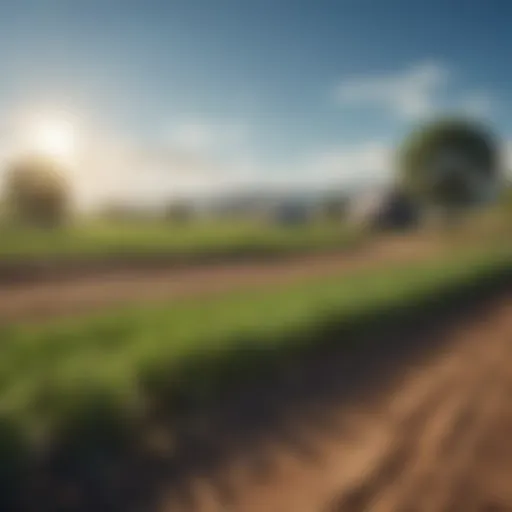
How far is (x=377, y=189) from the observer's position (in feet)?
114

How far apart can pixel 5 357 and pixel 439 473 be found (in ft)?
11.0

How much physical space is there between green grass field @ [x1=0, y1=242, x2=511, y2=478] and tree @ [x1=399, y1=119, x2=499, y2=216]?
15.3 metres

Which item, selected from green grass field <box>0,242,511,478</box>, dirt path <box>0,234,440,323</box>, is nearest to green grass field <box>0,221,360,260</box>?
dirt path <box>0,234,440,323</box>

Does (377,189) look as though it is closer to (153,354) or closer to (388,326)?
(388,326)

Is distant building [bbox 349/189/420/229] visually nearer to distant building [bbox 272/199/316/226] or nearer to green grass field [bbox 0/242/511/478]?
distant building [bbox 272/199/316/226]

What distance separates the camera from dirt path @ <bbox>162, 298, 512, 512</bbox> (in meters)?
3.55

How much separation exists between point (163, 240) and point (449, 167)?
12.7m

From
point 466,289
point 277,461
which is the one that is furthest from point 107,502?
point 466,289

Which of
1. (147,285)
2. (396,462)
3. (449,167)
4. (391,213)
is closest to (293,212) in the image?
(391,213)

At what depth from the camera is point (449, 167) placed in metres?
23.8

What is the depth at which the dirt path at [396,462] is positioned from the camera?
355 cm

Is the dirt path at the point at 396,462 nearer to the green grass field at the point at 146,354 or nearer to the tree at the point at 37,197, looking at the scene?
the green grass field at the point at 146,354

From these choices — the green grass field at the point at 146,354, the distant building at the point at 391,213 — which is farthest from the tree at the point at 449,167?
the green grass field at the point at 146,354

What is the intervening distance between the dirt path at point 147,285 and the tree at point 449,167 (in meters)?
5.55
